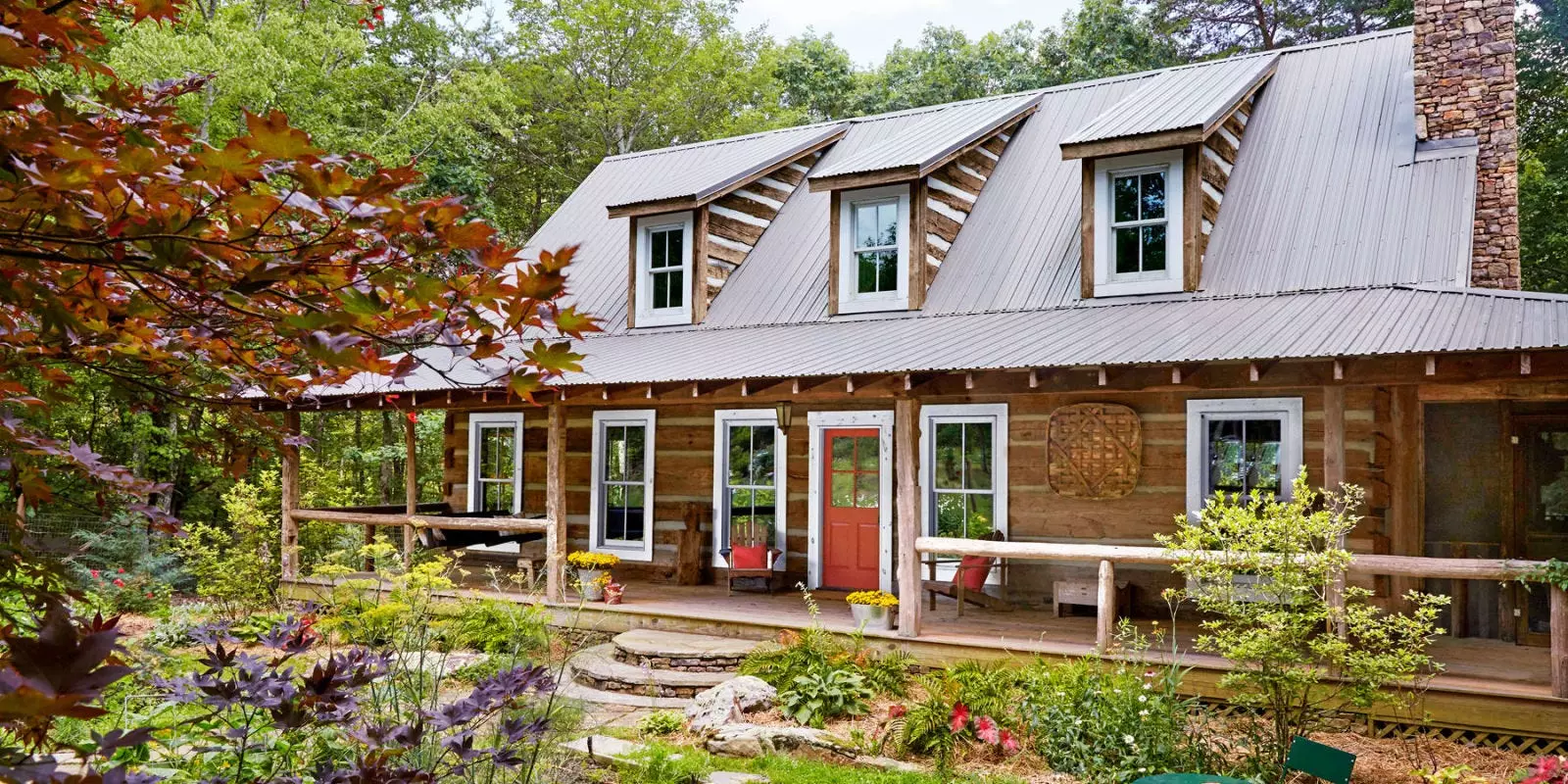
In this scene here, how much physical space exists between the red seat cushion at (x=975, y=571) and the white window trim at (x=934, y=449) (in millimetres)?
562

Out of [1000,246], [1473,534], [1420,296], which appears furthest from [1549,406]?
[1000,246]

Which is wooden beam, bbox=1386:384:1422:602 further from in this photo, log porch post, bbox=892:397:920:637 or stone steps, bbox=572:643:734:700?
stone steps, bbox=572:643:734:700

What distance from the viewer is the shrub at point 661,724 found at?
838 cm

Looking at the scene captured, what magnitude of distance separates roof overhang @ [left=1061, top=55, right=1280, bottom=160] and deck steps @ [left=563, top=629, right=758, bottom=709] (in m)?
6.01

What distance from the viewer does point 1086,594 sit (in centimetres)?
1057

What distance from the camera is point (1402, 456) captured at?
10219 millimetres

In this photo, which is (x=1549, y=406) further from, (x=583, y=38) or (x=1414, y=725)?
(x=583, y=38)

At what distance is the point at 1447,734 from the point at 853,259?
7.51 metres

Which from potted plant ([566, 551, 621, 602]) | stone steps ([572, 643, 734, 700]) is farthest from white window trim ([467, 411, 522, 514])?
stone steps ([572, 643, 734, 700])

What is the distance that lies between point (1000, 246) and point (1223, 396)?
10.6 ft

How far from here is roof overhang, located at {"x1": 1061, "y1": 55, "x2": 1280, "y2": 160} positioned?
10.8 meters

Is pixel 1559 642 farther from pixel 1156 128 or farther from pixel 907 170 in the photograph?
pixel 907 170

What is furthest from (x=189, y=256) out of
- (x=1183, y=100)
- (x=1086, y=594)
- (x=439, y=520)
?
(x=1183, y=100)

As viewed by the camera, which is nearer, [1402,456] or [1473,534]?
[1402,456]
